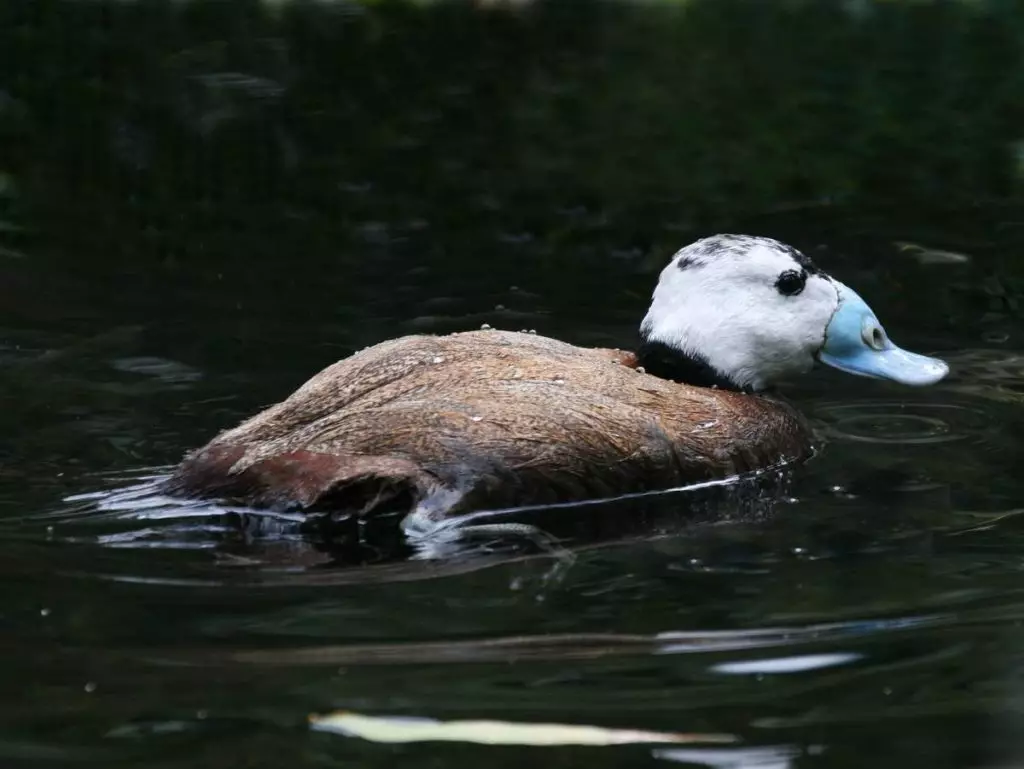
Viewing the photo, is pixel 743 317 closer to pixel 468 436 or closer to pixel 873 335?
pixel 873 335

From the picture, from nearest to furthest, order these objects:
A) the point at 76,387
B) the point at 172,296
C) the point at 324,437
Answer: the point at 324,437, the point at 76,387, the point at 172,296

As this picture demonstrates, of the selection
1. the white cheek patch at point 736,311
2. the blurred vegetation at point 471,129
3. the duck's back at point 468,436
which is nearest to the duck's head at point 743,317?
the white cheek patch at point 736,311

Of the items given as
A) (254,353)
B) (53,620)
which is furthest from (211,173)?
(53,620)

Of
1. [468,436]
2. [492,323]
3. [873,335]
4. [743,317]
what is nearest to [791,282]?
[743,317]

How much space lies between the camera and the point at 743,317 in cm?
660

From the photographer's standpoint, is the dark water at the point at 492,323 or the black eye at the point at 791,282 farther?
the black eye at the point at 791,282

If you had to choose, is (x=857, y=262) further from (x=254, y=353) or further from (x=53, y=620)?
(x=53, y=620)

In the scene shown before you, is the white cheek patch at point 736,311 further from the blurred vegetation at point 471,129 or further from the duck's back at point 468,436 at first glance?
the blurred vegetation at point 471,129

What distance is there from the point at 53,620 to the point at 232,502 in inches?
38.7

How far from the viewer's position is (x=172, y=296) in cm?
860

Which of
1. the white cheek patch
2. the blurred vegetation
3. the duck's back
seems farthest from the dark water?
the white cheek patch

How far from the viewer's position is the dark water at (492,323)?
13.4ft

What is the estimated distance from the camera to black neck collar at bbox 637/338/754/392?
661 centimetres

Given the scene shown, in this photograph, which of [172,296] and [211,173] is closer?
[172,296]
